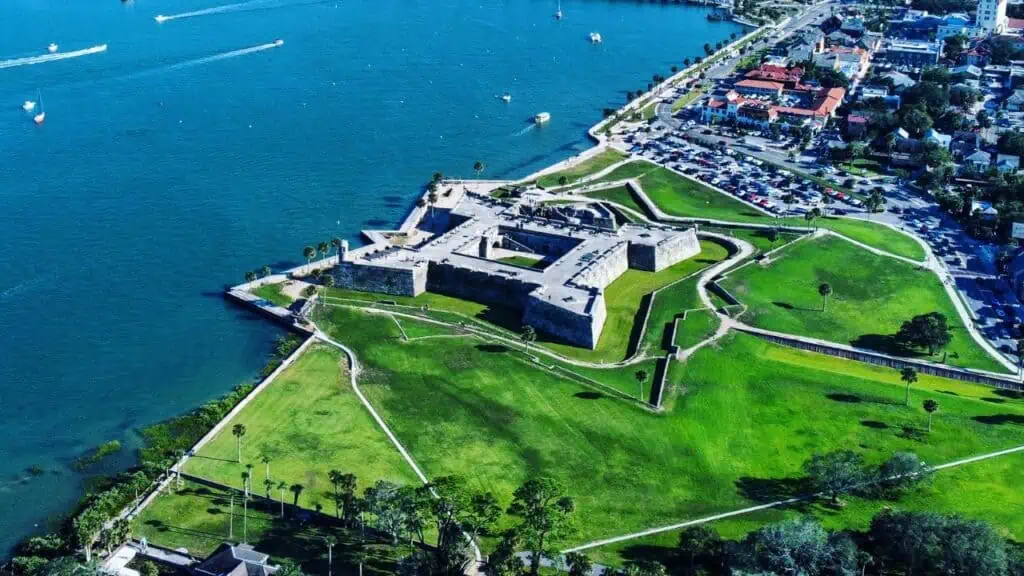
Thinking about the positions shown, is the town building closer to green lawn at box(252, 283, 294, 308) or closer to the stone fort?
the stone fort

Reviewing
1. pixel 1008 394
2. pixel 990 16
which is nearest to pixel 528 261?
pixel 1008 394

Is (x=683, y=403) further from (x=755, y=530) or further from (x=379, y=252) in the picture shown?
(x=379, y=252)

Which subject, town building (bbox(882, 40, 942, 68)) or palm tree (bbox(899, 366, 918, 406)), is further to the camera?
town building (bbox(882, 40, 942, 68))

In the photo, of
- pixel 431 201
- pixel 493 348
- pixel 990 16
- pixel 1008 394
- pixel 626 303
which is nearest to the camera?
pixel 1008 394

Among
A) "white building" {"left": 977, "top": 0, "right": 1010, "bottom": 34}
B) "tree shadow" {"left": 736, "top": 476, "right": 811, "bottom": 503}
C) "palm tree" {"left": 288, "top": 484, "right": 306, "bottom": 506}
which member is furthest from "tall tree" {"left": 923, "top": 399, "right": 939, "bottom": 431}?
"white building" {"left": 977, "top": 0, "right": 1010, "bottom": 34}

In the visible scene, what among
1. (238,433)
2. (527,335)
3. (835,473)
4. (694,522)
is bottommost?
(694,522)

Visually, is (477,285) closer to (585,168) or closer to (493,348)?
(493,348)

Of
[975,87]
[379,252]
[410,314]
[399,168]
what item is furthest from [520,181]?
[975,87]
